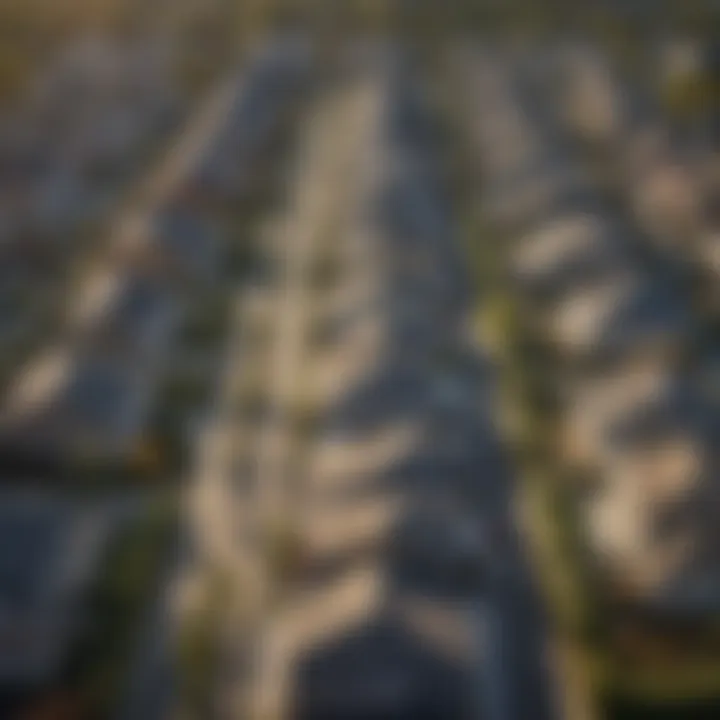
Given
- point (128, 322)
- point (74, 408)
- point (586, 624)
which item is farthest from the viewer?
point (128, 322)

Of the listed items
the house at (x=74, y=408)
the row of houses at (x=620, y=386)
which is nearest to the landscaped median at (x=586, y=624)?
the row of houses at (x=620, y=386)

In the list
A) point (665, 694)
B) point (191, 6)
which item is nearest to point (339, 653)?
point (665, 694)

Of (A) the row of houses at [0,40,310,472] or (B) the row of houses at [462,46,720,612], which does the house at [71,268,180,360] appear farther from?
(B) the row of houses at [462,46,720,612]

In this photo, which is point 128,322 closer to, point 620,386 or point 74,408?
point 74,408

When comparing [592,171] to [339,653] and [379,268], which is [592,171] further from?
[339,653]

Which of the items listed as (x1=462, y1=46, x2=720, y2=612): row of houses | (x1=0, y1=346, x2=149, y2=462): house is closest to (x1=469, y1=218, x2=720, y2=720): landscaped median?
(x1=462, y1=46, x2=720, y2=612): row of houses

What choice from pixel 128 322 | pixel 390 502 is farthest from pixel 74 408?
pixel 390 502
